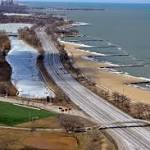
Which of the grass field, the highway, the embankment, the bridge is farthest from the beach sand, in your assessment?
the grass field

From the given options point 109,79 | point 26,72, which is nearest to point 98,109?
point 109,79

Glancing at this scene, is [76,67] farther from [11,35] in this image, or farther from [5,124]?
[11,35]

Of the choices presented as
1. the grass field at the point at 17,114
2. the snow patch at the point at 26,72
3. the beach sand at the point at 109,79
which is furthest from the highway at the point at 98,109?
the grass field at the point at 17,114

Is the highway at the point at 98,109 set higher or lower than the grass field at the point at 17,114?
lower

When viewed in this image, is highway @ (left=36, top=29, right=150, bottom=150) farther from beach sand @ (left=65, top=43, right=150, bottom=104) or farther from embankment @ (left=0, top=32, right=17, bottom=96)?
embankment @ (left=0, top=32, right=17, bottom=96)

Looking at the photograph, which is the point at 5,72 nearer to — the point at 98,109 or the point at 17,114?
the point at 98,109

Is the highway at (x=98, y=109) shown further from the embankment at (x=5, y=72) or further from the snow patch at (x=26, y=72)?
the embankment at (x=5, y=72)

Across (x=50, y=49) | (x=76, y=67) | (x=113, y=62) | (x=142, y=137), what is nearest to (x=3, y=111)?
(x=142, y=137)

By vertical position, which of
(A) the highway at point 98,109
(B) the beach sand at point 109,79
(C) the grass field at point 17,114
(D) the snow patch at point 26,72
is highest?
(C) the grass field at point 17,114
